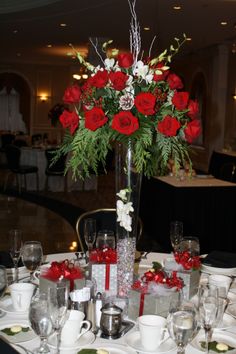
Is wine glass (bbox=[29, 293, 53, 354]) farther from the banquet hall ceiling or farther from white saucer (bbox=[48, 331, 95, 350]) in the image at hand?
the banquet hall ceiling

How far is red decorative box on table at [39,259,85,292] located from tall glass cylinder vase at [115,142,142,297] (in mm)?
191

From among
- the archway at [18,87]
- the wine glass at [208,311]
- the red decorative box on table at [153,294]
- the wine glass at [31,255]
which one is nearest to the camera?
the wine glass at [208,311]

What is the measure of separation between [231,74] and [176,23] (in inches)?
127

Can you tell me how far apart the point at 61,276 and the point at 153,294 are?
0.38 m

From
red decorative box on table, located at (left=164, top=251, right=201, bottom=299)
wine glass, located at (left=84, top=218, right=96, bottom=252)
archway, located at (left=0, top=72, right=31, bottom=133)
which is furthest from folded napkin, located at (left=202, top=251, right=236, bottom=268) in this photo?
archway, located at (left=0, top=72, right=31, bottom=133)

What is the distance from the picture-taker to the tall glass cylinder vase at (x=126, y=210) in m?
2.19

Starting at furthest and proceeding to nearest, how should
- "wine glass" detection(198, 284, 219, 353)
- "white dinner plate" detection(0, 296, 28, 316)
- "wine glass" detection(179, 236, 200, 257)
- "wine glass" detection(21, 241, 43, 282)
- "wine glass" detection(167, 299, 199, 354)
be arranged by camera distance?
"wine glass" detection(179, 236, 200, 257)
"wine glass" detection(21, 241, 43, 282)
"white dinner plate" detection(0, 296, 28, 316)
"wine glass" detection(198, 284, 219, 353)
"wine glass" detection(167, 299, 199, 354)

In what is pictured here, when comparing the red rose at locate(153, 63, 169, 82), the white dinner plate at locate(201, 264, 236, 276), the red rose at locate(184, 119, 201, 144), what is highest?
the red rose at locate(153, 63, 169, 82)

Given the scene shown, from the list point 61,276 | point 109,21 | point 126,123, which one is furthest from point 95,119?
point 109,21

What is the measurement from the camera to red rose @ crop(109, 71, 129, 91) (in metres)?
2.07

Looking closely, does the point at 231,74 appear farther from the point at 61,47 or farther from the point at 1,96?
the point at 1,96

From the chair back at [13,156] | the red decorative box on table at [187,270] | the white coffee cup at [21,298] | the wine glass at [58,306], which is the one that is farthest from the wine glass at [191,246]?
the chair back at [13,156]

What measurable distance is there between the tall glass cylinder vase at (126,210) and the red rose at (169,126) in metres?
0.15

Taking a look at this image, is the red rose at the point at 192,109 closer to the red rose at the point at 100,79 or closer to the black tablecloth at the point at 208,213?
the red rose at the point at 100,79
